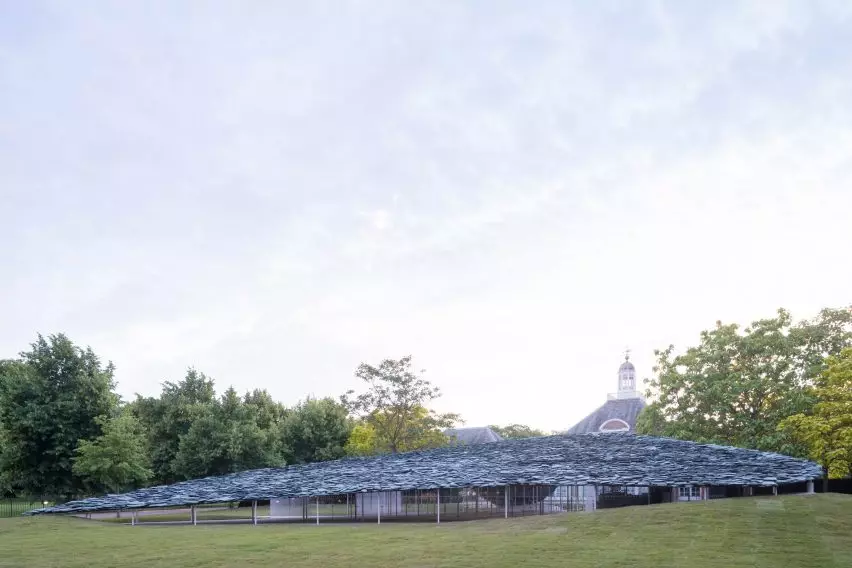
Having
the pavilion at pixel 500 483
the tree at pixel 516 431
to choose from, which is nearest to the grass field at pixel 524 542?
the pavilion at pixel 500 483

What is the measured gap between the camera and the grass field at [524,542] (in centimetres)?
2514

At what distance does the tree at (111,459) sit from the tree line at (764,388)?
147 feet

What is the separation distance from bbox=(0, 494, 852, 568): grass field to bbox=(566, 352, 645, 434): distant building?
57.6m

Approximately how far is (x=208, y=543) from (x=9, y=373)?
46754 millimetres

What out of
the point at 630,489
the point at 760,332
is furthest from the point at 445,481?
the point at 760,332

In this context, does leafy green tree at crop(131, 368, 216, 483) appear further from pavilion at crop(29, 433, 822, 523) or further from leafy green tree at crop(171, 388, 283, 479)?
pavilion at crop(29, 433, 822, 523)

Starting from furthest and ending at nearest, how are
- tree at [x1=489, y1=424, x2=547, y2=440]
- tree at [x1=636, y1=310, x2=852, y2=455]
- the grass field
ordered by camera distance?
tree at [x1=489, y1=424, x2=547, y2=440] → tree at [x1=636, y1=310, x2=852, y2=455] → the grass field

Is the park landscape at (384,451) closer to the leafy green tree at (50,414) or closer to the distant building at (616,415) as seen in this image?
the leafy green tree at (50,414)

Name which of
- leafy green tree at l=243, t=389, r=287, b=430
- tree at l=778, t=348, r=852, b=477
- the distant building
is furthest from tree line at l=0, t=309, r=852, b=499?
the distant building

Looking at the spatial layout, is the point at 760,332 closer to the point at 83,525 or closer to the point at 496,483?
the point at 496,483

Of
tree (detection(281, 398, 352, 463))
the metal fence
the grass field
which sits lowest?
the metal fence

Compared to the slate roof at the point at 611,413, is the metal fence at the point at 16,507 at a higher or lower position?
lower

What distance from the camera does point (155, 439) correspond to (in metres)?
74.4

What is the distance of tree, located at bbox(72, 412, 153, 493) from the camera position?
2217 inches
